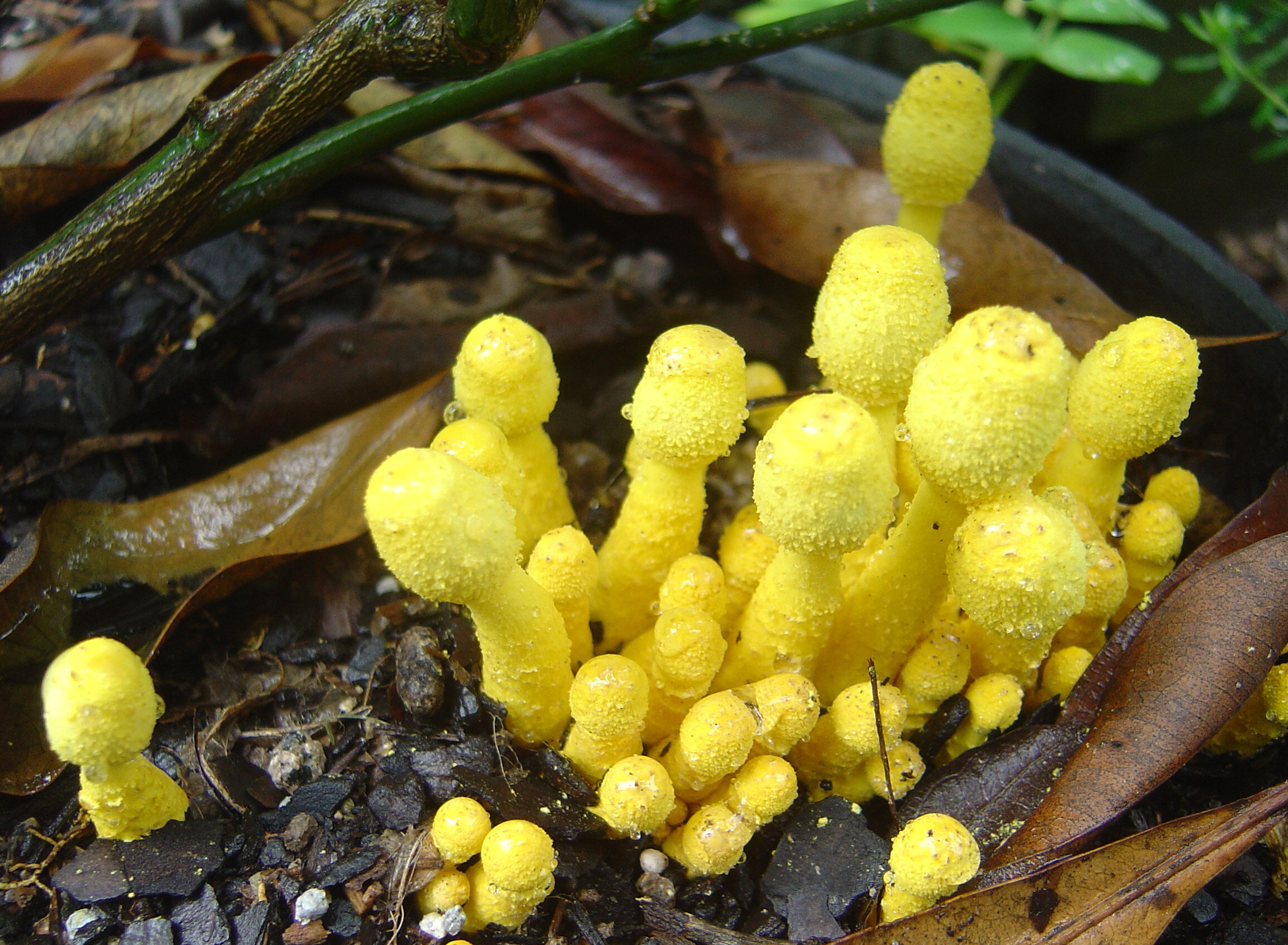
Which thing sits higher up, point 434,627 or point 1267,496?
point 434,627

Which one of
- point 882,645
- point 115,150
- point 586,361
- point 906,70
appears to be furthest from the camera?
point 906,70

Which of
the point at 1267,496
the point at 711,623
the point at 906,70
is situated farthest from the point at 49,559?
the point at 906,70

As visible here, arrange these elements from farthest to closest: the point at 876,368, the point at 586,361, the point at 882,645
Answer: the point at 586,361
the point at 882,645
the point at 876,368

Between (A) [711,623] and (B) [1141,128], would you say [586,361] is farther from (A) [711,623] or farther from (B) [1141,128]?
(B) [1141,128]

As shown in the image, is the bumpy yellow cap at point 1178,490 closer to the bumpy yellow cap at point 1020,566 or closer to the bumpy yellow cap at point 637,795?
the bumpy yellow cap at point 1020,566

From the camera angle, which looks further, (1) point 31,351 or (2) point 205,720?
(1) point 31,351
